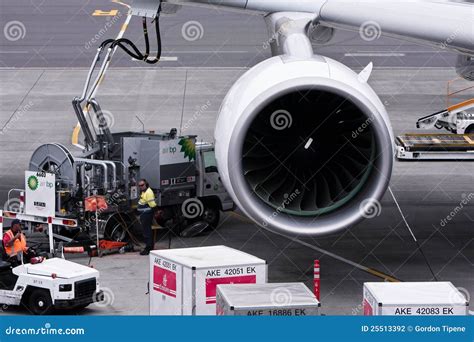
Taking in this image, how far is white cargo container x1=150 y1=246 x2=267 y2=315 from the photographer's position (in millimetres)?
14648

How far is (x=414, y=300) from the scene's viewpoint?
13.3 meters

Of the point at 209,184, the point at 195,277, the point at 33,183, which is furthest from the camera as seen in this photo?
the point at 209,184

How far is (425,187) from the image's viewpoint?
2480 cm

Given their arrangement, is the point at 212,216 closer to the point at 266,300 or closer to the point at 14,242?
the point at 14,242

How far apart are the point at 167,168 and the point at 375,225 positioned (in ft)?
13.1

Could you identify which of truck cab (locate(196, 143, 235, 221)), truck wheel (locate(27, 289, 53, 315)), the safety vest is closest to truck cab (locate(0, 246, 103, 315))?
truck wheel (locate(27, 289, 53, 315))

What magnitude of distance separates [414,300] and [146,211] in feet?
24.2

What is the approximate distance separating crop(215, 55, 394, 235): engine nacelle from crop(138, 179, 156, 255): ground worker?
409 cm

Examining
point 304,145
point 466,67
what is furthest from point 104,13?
point 304,145

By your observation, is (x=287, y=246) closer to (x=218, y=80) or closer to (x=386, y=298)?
(x=386, y=298)

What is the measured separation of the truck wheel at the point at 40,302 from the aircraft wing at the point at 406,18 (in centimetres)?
548

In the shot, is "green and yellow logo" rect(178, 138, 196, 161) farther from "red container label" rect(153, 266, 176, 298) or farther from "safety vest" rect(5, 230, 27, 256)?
"red container label" rect(153, 266, 176, 298)

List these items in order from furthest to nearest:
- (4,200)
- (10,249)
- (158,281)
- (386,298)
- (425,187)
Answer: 1. (425,187)
2. (4,200)
3. (10,249)
4. (158,281)
5. (386,298)

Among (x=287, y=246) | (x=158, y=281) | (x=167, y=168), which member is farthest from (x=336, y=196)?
(x=167, y=168)
